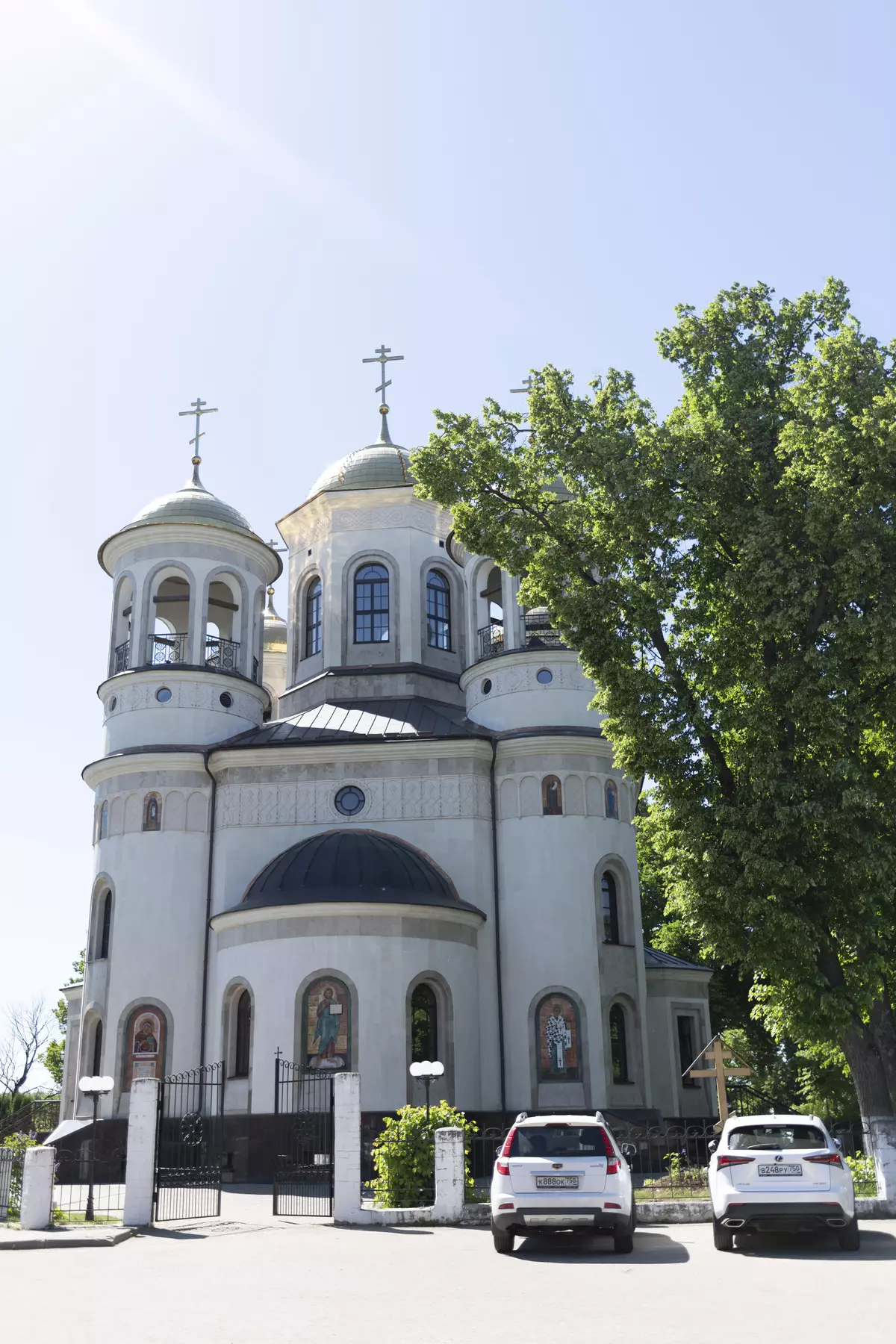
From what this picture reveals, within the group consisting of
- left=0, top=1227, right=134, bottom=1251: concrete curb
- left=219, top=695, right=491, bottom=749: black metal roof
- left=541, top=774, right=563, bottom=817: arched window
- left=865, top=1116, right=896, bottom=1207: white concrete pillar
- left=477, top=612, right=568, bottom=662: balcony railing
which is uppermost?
left=477, top=612, right=568, bottom=662: balcony railing

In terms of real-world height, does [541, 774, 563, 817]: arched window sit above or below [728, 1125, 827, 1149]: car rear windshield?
above

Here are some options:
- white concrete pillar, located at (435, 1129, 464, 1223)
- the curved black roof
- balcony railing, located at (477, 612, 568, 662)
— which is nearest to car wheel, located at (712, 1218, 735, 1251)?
white concrete pillar, located at (435, 1129, 464, 1223)

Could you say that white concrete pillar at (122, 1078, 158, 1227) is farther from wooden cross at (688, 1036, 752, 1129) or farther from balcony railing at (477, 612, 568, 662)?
balcony railing at (477, 612, 568, 662)

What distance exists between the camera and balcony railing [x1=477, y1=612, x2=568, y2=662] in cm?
2808

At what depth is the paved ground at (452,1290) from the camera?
810 centimetres

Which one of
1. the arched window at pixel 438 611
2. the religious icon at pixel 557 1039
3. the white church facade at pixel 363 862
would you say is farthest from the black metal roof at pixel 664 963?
the arched window at pixel 438 611

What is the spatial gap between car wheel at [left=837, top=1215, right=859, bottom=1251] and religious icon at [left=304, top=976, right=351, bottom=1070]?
12.8 meters

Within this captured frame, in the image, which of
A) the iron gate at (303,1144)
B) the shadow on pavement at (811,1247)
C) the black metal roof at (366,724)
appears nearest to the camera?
the shadow on pavement at (811,1247)

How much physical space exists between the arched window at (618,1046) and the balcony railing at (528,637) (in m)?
7.91

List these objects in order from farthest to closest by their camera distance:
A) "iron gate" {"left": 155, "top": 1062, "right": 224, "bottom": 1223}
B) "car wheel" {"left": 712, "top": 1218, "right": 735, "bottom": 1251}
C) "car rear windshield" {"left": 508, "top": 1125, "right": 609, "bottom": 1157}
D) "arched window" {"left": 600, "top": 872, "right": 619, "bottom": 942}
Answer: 1. "arched window" {"left": 600, "top": 872, "right": 619, "bottom": 942}
2. "iron gate" {"left": 155, "top": 1062, "right": 224, "bottom": 1223}
3. "car rear windshield" {"left": 508, "top": 1125, "right": 609, "bottom": 1157}
4. "car wheel" {"left": 712, "top": 1218, "right": 735, "bottom": 1251}

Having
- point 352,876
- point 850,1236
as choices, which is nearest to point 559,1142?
point 850,1236

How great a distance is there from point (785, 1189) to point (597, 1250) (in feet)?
6.70

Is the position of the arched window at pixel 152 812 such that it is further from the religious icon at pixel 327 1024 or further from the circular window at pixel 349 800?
the religious icon at pixel 327 1024

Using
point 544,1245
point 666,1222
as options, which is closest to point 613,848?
point 666,1222
